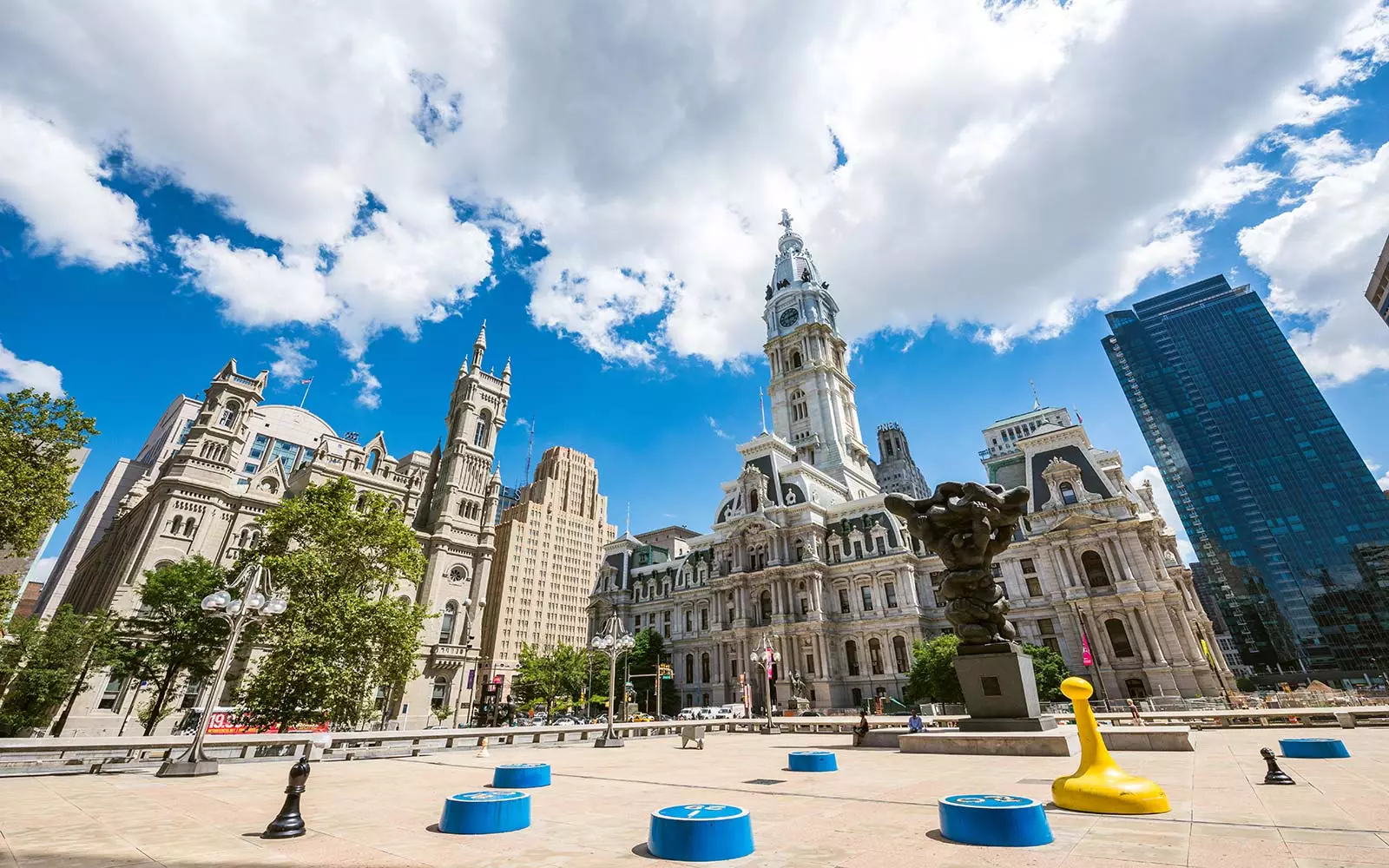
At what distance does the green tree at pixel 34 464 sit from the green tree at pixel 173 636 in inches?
364

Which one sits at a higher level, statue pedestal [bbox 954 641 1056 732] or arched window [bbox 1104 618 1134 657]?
arched window [bbox 1104 618 1134 657]

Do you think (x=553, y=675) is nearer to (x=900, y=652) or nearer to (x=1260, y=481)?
(x=900, y=652)

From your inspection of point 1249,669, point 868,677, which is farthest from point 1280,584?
point 868,677

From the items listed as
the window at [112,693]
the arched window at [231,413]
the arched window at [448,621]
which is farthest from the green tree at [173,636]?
the arched window at [231,413]

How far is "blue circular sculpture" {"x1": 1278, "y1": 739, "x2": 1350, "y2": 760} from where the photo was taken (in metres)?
11.2

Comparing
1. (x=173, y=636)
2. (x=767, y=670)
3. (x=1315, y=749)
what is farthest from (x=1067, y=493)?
(x=173, y=636)

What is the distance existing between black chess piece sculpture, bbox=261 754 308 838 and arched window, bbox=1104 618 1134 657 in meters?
53.6

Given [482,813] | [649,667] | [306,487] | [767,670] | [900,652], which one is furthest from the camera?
[649,667]

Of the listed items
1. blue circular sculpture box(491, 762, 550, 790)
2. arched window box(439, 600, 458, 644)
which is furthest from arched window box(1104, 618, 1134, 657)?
arched window box(439, 600, 458, 644)

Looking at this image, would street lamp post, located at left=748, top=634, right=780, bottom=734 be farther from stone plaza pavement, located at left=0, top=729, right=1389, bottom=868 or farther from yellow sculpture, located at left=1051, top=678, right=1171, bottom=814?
yellow sculpture, located at left=1051, top=678, right=1171, bottom=814

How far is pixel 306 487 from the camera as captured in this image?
37031 mm

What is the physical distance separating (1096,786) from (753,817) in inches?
168

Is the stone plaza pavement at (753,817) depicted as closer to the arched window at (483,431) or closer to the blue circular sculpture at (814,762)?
the blue circular sculpture at (814,762)

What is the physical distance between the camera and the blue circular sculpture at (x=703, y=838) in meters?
5.32
